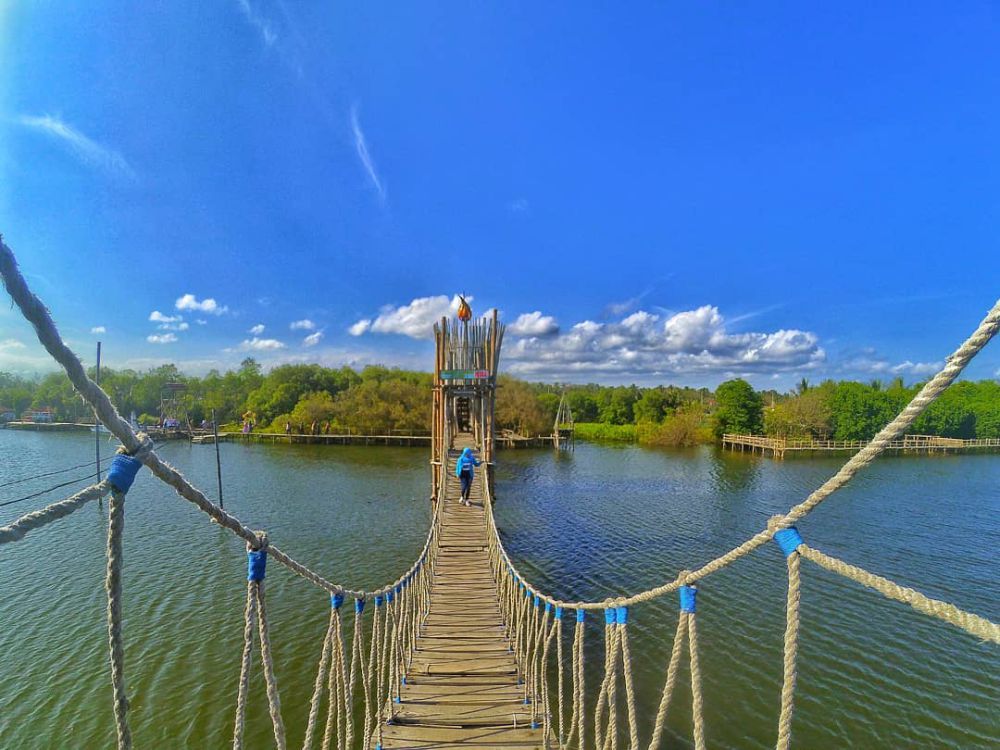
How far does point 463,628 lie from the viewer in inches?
208

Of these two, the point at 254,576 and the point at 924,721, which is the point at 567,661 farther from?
the point at 254,576

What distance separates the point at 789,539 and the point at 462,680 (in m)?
4.02

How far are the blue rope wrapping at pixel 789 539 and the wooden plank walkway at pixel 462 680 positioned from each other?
3251 millimetres

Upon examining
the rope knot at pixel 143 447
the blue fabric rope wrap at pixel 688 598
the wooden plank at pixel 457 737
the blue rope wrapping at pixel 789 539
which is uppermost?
the rope knot at pixel 143 447

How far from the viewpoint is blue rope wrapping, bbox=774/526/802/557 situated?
1437mm

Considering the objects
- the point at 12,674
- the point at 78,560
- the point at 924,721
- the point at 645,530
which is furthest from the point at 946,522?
the point at 78,560

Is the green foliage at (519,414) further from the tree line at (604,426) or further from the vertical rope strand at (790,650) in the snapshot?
the vertical rope strand at (790,650)

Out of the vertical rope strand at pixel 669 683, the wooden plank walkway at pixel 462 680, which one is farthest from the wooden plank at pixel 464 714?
the vertical rope strand at pixel 669 683

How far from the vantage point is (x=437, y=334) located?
11.7 m

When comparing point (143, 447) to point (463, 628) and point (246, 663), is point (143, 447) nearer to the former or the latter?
point (246, 663)

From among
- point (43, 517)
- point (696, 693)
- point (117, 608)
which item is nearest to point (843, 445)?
point (696, 693)

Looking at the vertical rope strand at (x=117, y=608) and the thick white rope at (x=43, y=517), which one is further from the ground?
the thick white rope at (x=43, y=517)

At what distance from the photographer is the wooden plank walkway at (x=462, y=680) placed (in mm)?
3625

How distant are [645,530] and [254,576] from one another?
1370 centimetres
